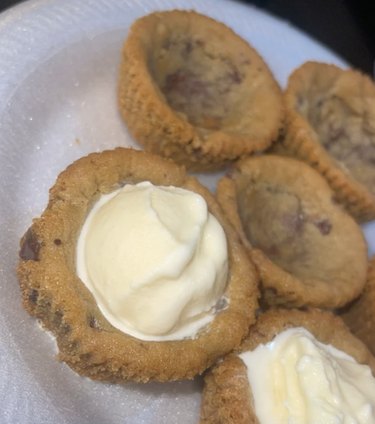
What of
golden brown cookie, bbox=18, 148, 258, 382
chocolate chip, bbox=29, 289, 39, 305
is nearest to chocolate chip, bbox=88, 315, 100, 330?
golden brown cookie, bbox=18, 148, 258, 382

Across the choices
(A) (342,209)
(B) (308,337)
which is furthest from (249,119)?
(B) (308,337)

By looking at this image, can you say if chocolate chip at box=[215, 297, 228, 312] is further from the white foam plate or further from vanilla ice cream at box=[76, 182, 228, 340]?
the white foam plate

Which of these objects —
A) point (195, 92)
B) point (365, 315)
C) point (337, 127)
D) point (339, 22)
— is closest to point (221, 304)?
point (365, 315)

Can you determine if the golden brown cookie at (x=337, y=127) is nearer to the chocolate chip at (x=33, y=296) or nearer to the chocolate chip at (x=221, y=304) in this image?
the chocolate chip at (x=221, y=304)

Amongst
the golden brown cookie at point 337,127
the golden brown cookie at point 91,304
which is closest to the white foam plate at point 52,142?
the golden brown cookie at point 91,304

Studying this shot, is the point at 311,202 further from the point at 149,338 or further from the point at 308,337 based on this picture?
the point at 149,338

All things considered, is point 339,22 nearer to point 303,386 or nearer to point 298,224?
point 298,224
